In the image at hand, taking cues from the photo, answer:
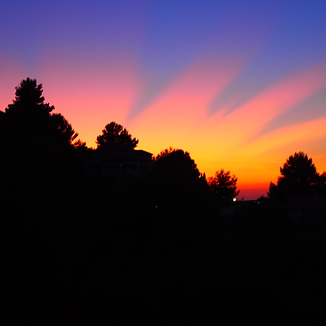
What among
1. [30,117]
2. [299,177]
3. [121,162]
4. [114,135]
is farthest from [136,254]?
[299,177]

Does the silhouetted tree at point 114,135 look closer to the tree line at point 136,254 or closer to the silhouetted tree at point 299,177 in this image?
the silhouetted tree at point 299,177

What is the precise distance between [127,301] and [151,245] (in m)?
6.09

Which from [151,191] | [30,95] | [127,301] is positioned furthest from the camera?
[30,95]

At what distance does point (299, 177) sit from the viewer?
76000 millimetres

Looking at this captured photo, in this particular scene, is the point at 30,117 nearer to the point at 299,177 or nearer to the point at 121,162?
the point at 121,162

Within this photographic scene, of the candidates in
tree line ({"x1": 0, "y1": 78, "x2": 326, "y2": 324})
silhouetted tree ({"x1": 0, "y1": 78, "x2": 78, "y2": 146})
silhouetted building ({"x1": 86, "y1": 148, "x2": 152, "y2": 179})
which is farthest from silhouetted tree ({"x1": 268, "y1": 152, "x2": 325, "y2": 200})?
tree line ({"x1": 0, "y1": 78, "x2": 326, "y2": 324})

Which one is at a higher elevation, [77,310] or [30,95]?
[30,95]

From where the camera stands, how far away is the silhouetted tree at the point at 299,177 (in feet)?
245

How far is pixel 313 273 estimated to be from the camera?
1912cm

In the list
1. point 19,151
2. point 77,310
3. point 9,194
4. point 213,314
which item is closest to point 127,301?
point 77,310

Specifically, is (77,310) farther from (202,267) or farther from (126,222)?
(126,222)

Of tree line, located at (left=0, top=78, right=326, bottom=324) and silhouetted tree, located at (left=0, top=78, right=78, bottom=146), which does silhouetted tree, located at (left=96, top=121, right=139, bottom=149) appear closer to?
silhouetted tree, located at (left=0, top=78, right=78, bottom=146)

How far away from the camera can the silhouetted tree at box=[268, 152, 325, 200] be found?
245ft

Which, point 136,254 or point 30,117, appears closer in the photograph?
point 136,254
